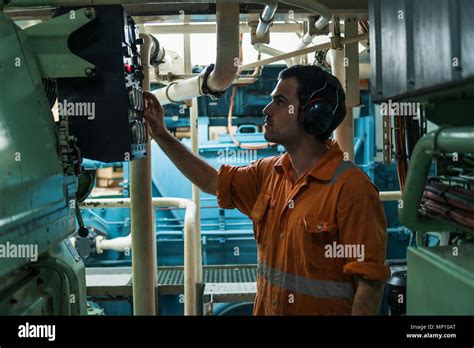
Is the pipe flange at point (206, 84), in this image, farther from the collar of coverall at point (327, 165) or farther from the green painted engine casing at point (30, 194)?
the green painted engine casing at point (30, 194)

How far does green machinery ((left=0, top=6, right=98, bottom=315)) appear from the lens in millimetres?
1174

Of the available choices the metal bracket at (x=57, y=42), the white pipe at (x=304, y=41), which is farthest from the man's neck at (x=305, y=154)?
the metal bracket at (x=57, y=42)

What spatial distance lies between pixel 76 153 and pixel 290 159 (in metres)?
0.93

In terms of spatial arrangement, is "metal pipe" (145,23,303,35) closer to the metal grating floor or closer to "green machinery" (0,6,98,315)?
"green machinery" (0,6,98,315)

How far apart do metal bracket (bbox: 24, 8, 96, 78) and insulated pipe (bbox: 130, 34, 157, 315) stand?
1011mm

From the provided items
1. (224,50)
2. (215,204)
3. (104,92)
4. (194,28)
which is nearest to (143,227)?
(224,50)

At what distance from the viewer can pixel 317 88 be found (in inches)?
75.0

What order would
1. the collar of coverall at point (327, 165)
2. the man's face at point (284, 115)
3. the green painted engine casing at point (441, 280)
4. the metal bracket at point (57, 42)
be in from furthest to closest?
the man's face at point (284, 115) < the collar of coverall at point (327, 165) < the metal bracket at point (57, 42) < the green painted engine casing at point (441, 280)

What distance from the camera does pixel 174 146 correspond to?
2.11 metres

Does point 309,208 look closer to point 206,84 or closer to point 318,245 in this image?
point 318,245

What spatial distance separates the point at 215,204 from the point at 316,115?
388 centimetres

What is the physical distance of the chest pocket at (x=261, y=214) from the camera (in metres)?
1.95

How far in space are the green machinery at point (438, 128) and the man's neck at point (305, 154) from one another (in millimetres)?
410

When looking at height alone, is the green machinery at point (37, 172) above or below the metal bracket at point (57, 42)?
below
